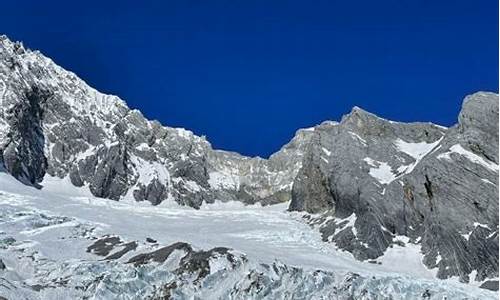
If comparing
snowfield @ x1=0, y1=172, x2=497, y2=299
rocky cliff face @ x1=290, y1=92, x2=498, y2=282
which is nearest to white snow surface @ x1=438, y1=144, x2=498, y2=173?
rocky cliff face @ x1=290, y1=92, x2=498, y2=282

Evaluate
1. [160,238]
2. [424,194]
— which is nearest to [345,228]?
[424,194]

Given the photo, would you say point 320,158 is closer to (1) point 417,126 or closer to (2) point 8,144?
(1) point 417,126

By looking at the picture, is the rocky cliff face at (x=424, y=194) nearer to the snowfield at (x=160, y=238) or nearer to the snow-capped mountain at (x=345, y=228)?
the snow-capped mountain at (x=345, y=228)

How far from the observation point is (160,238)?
385 ft

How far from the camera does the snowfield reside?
319 feet

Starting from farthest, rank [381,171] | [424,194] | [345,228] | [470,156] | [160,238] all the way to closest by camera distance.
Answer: [381,171]
[345,228]
[424,194]
[470,156]
[160,238]

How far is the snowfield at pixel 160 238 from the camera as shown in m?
97.4

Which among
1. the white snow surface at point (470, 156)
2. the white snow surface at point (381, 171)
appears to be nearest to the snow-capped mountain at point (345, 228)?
the white snow surface at point (470, 156)

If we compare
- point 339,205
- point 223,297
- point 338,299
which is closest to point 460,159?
point 339,205

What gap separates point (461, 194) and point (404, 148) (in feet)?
124

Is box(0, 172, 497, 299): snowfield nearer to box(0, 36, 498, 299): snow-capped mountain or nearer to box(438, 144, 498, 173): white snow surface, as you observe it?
box(0, 36, 498, 299): snow-capped mountain

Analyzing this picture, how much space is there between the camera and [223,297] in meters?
91.6

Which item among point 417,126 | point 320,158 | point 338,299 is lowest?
point 338,299

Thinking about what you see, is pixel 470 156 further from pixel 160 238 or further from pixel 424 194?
pixel 160 238
